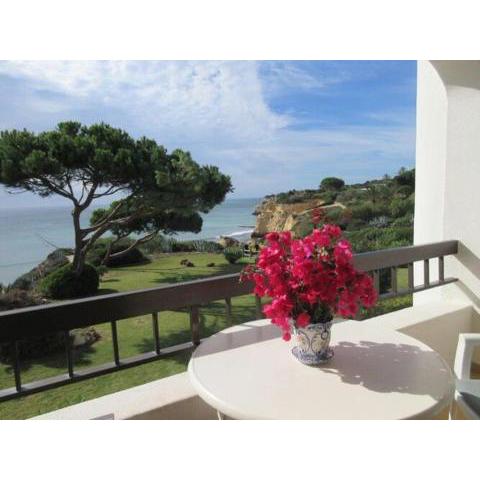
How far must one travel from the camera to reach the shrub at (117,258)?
10266 mm

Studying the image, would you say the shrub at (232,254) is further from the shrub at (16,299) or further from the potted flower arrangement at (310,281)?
the potted flower arrangement at (310,281)

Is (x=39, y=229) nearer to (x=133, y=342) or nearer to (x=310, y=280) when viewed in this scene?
→ (x=133, y=342)

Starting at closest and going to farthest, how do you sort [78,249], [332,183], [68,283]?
[332,183], [68,283], [78,249]

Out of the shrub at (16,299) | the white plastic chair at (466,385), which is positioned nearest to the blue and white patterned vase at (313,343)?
the white plastic chair at (466,385)

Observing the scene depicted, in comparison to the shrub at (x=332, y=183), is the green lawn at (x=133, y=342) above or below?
below

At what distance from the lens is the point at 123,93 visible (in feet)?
35.4

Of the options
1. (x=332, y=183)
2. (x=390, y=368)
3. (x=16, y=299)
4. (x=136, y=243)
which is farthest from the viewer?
(x=136, y=243)

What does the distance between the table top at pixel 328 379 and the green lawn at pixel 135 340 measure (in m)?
2.50

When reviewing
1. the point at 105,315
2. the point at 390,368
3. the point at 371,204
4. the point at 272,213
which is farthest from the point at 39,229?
the point at 390,368

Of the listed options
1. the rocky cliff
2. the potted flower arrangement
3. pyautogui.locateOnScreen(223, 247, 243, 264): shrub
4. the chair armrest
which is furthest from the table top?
pyautogui.locateOnScreen(223, 247, 243, 264): shrub

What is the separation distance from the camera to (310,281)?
1.03 meters

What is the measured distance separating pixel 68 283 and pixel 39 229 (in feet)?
6.48
